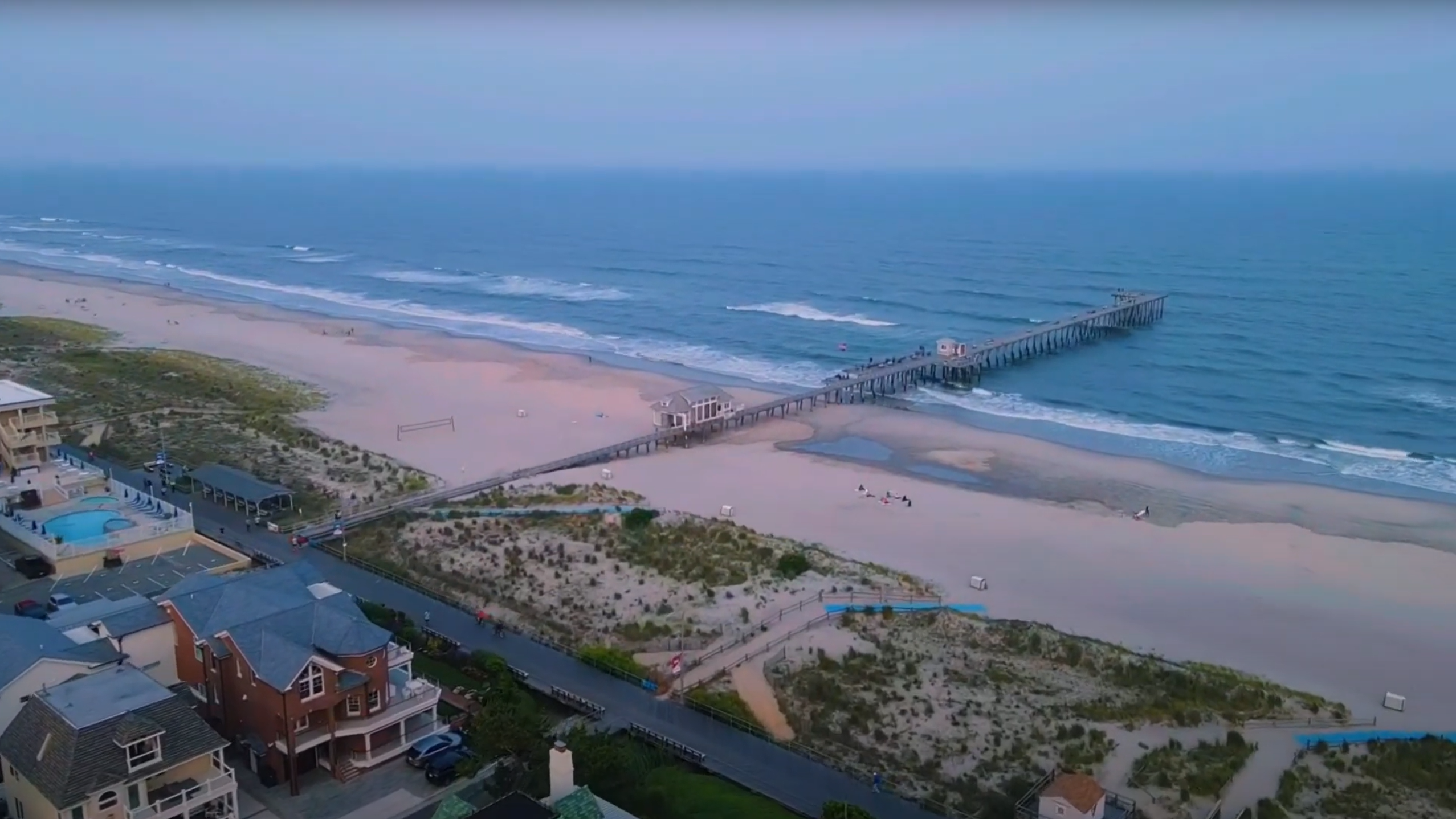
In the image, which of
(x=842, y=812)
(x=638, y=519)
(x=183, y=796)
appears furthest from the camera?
(x=638, y=519)

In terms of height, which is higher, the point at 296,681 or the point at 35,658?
the point at 35,658

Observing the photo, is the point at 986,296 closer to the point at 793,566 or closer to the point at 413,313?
the point at 413,313

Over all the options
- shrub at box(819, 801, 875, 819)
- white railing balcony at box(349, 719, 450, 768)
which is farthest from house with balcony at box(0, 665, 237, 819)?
shrub at box(819, 801, 875, 819)

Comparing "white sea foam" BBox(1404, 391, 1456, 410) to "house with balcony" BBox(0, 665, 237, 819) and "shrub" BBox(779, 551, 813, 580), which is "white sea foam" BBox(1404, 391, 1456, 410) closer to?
"shrub" BBox(779, 551, 813, 580)

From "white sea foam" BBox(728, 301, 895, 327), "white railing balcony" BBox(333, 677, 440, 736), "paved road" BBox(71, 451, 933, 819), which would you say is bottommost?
"paved road" BBox(71, 451, 933, 819)

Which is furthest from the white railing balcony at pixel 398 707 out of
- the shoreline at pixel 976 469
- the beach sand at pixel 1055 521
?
the shoreline at pixel 976 469

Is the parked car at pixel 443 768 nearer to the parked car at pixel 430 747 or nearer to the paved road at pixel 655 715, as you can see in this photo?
the parked car at pixel 430 747

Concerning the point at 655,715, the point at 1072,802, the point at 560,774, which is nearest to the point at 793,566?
the point at 655,715
